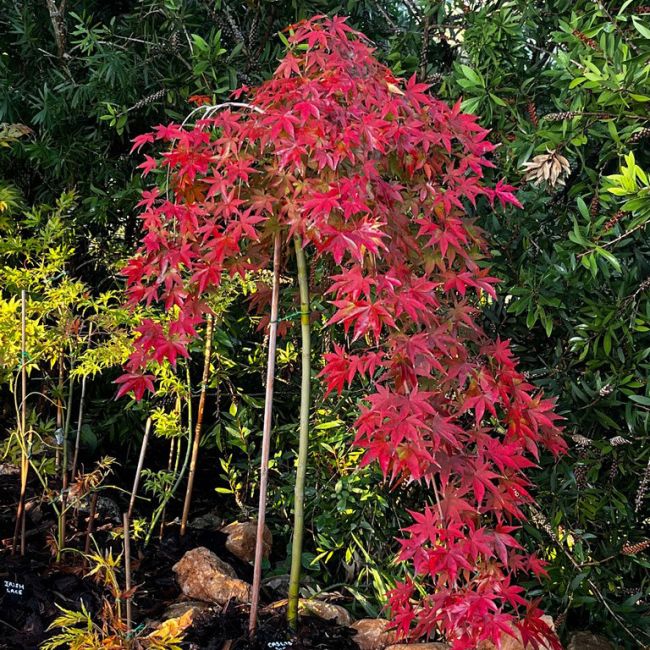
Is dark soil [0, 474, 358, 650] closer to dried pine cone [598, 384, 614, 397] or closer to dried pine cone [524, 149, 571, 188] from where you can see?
dried pine cone [598, 384, 614, 397]

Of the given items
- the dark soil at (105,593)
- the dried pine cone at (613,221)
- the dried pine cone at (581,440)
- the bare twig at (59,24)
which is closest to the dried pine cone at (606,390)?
the dried pine cone at (581,440)

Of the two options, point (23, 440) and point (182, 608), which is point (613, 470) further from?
point (23, 440)

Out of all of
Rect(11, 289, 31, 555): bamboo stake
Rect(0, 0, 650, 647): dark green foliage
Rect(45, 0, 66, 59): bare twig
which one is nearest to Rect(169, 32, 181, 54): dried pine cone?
Rect(0, 0, 650, 647): dark green foliage

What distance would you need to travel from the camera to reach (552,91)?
2736mm

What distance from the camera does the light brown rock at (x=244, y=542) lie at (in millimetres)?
2957

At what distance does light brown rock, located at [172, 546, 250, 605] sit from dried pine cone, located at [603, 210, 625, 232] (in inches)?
57.8

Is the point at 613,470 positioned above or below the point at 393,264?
below

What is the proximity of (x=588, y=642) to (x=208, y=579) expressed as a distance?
1.13 m

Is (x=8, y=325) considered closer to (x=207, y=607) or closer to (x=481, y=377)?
(x=207, y=607)

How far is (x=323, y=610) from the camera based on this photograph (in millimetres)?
2523

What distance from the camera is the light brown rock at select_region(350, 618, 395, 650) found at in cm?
238

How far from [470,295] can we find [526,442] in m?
0.78

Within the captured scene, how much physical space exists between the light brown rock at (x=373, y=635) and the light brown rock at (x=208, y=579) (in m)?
0.36

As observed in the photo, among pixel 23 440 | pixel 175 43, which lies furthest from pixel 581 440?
pixel 175 43
